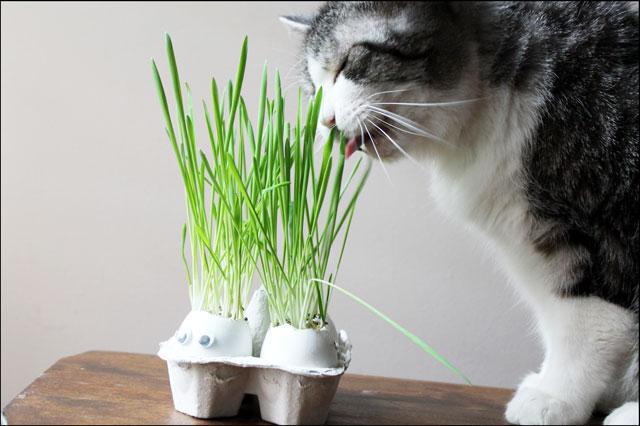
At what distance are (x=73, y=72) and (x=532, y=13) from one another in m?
0.93

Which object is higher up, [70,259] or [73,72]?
[73,72]

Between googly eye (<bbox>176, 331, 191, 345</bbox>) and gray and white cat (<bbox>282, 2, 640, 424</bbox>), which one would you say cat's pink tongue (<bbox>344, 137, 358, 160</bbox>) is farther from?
googly eye (<bbox>176, 331, 191, 345</bbox>)

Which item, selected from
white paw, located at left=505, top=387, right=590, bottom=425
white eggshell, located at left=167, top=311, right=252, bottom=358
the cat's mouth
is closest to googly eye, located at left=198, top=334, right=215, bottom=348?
white eggshell, located at left=167, top=311, right=252, bottom=358

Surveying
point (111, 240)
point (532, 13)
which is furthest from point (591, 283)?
point (111, 240)

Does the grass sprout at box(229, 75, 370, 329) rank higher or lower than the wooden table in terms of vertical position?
higher

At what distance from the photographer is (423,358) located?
1360 mm

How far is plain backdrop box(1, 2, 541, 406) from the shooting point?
133cm

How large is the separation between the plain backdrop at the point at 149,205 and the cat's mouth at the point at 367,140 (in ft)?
1.75

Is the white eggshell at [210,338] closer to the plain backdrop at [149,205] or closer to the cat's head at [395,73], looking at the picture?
the cat's head at [395,73]

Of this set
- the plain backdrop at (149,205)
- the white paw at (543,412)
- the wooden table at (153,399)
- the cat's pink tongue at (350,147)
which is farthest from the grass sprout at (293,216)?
the plain backdrop at (149,205)

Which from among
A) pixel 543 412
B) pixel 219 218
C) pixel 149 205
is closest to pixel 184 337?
pixel 219 218

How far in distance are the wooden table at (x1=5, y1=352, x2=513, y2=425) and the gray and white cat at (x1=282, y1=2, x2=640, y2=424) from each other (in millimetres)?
102

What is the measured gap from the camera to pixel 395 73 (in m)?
0.75

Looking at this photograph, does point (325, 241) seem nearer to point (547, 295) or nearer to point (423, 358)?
point (547, 295)
